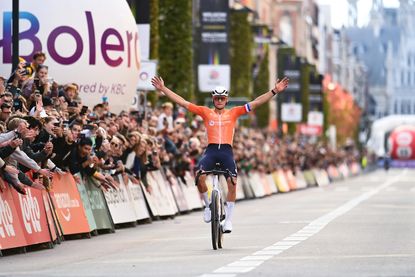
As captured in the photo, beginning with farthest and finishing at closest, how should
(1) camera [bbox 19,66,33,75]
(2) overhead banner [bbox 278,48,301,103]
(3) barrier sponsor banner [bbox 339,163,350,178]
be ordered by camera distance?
(3) barrier sponsor banner [bbox 339,163,350,178]
(2) overhead banner [bbox 278,48,301,103]
(1) camera [bbox 19,66,33,75]

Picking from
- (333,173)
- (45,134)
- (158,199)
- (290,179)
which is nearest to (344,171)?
(333,173)

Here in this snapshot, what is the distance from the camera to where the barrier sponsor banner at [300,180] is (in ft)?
220

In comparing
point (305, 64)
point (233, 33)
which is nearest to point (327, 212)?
point (233, 33)

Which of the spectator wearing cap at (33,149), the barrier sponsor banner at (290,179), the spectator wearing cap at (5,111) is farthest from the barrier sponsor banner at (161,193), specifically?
the barrier sponsor banner at (290,179)

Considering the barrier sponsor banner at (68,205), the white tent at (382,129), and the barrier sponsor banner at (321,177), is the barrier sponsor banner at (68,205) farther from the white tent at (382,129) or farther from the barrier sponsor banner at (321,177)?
the white tent at (382,129)

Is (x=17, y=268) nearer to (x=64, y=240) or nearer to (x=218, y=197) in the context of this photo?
(x=218, y=197)

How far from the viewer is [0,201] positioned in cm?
1944

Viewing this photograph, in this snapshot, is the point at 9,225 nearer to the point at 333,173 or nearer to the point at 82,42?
the point at 82,42

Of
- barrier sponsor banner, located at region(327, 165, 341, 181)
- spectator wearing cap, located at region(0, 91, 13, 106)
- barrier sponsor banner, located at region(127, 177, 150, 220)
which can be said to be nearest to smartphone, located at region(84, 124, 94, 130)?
barrier sponsor banner, located at region(127, 177, 150, 220)

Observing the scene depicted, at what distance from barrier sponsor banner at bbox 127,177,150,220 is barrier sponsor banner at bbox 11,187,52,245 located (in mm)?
7323

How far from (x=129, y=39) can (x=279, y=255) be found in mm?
14638

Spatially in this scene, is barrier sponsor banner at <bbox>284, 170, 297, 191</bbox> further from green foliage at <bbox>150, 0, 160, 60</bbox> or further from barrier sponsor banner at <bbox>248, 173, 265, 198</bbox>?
green foliage at <bbox>150, 0, 160, 60</bbox>

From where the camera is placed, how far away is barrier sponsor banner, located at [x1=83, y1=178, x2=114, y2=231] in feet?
82.8

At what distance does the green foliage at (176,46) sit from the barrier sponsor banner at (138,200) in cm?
2310
